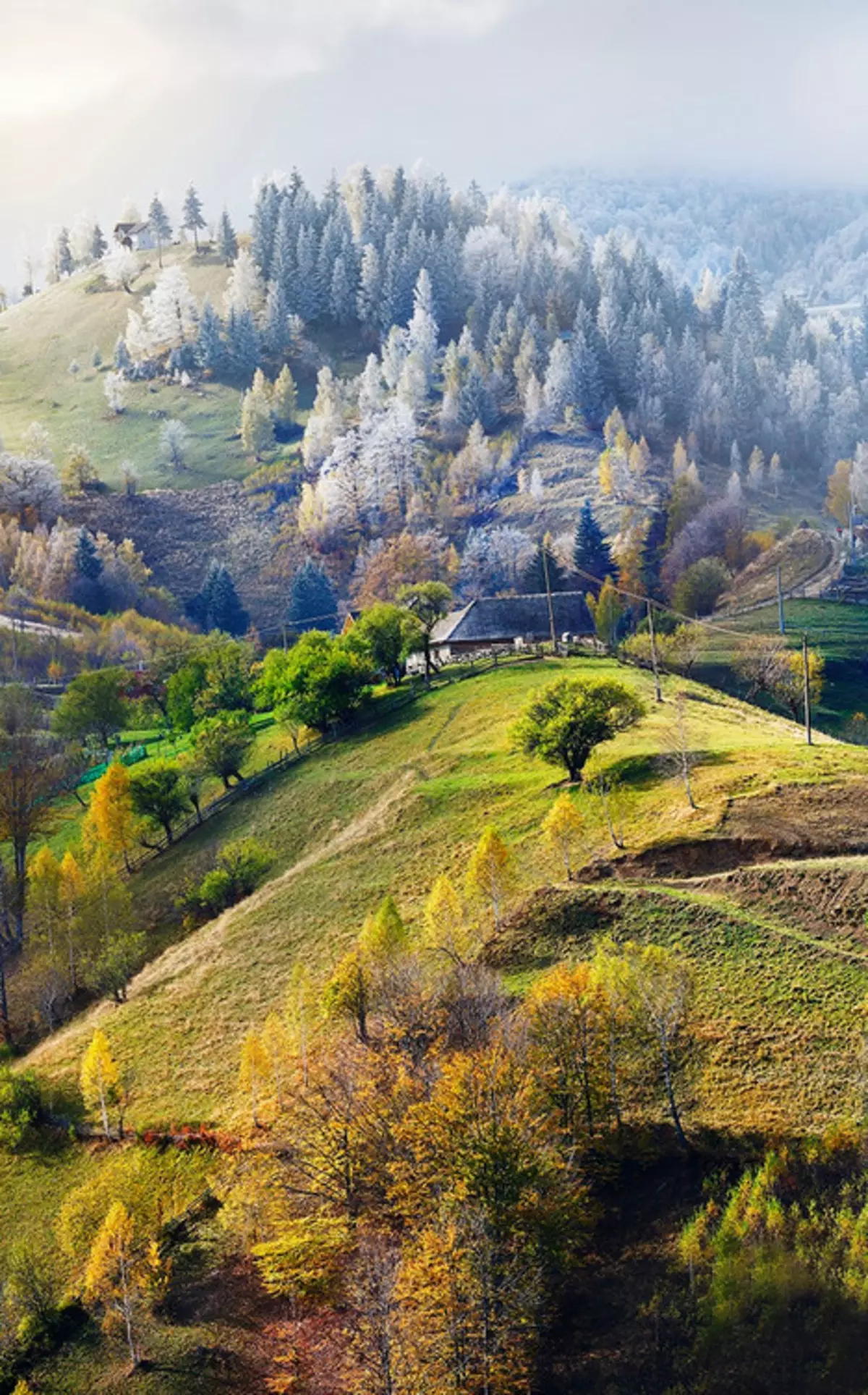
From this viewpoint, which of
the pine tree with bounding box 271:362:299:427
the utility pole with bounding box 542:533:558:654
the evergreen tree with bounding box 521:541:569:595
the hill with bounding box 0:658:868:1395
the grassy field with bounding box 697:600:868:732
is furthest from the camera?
the pine tree with bounding box 271:362:299:427

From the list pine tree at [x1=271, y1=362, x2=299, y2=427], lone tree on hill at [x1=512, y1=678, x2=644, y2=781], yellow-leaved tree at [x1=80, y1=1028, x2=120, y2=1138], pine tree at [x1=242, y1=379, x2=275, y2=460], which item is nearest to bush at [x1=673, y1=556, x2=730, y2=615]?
lone tree on hill at [x1=512, y1=678, x2=644, y2=781]

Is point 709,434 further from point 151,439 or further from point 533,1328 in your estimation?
point 533,1328

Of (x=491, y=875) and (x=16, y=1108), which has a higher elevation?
(x=491, y=875)

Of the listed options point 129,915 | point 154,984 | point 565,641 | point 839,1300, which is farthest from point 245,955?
point 565,641

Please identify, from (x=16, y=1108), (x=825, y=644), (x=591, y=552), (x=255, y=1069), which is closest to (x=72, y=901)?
(x=16, y=1108)

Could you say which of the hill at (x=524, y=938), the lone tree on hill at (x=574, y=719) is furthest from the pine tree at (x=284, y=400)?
the lone tree on hill at (x=574, y=719)

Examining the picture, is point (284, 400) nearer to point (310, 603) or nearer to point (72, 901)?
point (310, 603)

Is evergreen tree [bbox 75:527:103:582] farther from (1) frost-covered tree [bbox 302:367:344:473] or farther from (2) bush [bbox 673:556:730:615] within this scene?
(2) bush [bbox 673:556:730:615]
